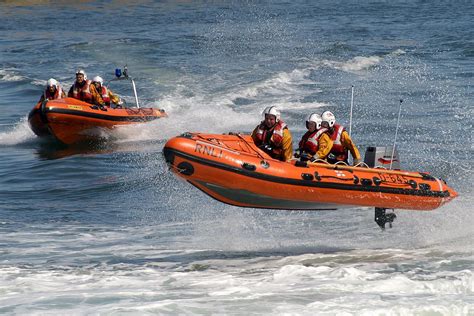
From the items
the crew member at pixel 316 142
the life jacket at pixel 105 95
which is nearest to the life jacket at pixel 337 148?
the crew member at pixel 316 142

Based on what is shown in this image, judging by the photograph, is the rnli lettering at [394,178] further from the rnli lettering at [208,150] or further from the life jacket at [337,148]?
the rnli lettering at [208,150]

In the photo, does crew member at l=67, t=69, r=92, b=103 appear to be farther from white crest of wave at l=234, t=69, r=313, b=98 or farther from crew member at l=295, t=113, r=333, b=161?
crew member at l=295, t=113, r=333, b=161

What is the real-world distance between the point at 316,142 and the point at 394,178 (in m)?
0.88

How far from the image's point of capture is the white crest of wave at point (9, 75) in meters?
22.3

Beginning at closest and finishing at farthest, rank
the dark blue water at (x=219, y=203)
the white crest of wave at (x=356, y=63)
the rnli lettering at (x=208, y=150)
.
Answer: the dark blue water at (x=219, y=203)
the rnli lettering at (x=208, y=150)
the white crest of wave at (x=356, y=63)

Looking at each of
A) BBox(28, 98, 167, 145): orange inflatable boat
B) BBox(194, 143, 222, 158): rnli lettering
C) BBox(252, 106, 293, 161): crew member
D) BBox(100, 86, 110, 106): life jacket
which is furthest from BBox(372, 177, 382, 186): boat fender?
BBox(100, 86, 110, 106): life jacket

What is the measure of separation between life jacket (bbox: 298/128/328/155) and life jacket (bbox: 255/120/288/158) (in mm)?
273

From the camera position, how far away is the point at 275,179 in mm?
Answer: 8812

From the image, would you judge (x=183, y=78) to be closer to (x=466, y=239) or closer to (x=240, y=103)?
(x=240, y=103)

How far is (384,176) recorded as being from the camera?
362 inches

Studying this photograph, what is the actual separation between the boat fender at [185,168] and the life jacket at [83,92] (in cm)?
703

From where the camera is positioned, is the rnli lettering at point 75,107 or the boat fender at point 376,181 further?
the rnli lettering at point 75,107

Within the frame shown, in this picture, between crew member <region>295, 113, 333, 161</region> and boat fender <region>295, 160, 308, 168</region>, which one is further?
crew member <region>295, 113, 333, 161</region>

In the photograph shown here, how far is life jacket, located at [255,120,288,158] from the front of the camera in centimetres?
920
